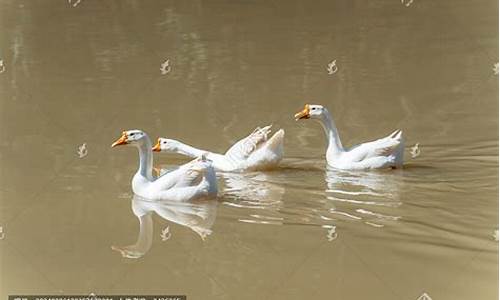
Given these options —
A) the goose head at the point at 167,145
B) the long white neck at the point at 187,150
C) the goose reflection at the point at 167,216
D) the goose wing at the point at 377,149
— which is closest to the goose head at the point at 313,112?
the goose wing at the point at 377,149

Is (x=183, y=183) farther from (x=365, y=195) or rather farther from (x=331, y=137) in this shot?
(x=331, y=137)

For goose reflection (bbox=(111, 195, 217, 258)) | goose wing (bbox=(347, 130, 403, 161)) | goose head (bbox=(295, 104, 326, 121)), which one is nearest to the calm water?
goose reflection (bbox=(111, 195, 217, 258))

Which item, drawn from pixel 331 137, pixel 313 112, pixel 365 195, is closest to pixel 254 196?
pixel 365 195

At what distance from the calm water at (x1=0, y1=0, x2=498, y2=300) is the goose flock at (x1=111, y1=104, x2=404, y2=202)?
0.11 metres

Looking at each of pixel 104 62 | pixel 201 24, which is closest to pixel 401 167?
pixel 104 62

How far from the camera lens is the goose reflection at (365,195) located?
7656 millimetres

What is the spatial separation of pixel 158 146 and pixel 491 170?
301cm

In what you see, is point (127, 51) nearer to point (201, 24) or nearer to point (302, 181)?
point (201, 24)

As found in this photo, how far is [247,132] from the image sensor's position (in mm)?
10141

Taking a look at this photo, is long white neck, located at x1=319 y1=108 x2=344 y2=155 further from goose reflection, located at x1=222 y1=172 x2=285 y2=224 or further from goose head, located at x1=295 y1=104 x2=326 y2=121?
goose reflection, located at x1=222 y1=172 x2=285 y2=224

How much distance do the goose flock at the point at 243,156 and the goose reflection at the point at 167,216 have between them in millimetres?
58

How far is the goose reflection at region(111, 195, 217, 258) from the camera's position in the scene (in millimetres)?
7359

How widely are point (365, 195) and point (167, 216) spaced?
161 centimetres

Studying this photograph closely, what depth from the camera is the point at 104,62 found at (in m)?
13.3
